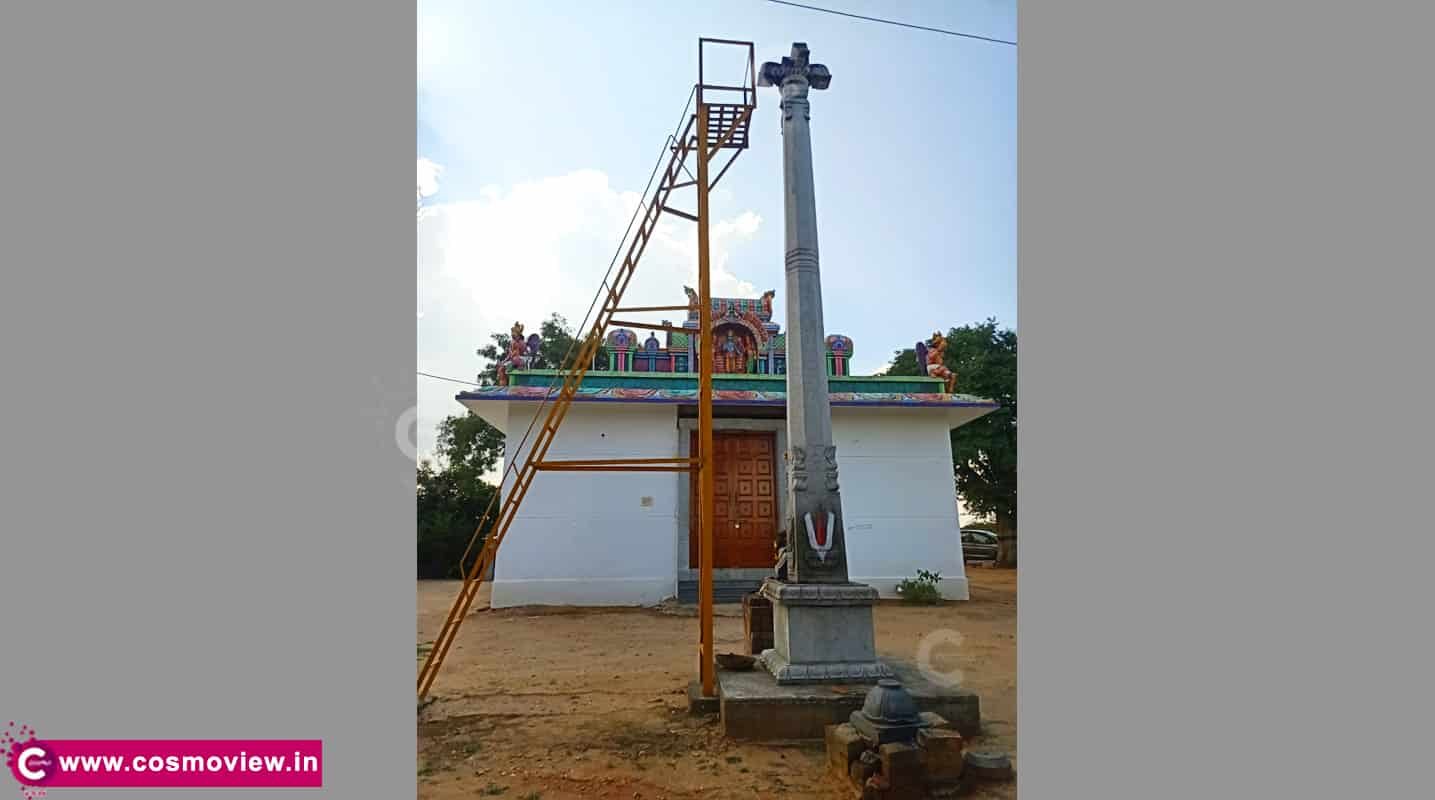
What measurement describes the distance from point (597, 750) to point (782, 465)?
29.3ft

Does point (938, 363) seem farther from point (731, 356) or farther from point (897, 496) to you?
point (731, 356)

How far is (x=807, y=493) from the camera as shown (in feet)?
19.1

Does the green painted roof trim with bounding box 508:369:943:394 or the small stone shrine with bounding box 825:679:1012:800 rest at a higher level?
the green painted roof trim with bounding box 508:369:943:394

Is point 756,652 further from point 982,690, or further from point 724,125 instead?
point 724,125

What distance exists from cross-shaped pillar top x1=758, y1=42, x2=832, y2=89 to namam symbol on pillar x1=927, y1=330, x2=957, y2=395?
822 cm

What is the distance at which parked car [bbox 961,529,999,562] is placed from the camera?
2464 centimetres

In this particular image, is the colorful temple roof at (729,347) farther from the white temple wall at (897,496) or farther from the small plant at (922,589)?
the small plant at (922,589)

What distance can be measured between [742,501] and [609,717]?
7.88 metres

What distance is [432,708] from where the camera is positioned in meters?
5.77

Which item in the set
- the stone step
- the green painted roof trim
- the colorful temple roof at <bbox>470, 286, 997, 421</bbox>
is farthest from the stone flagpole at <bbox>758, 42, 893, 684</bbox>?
the green painted roof trim
